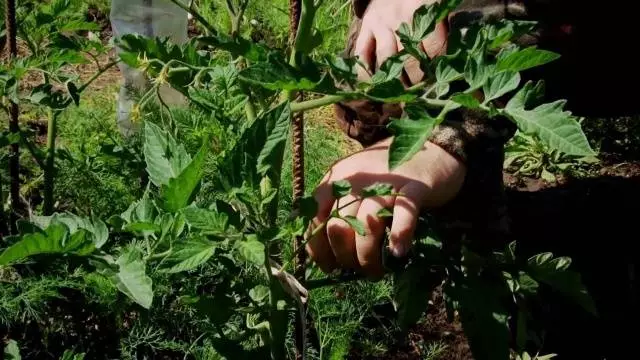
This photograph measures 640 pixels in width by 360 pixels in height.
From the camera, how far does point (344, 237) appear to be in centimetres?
125

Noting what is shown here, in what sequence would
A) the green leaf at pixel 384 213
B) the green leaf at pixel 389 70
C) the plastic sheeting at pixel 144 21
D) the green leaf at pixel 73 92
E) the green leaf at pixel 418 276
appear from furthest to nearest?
the plastic sheeting at pixel 144 21, the green leaf at pixel 73 92, the green leaf at pixel 418 276, the green leaf at pixel 384 213, the green leaf at pixel 389 70

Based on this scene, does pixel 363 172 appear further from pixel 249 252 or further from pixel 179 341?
pixel 179 341

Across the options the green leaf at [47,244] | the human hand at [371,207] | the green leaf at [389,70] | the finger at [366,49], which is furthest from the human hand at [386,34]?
the green leaf at [47,244]

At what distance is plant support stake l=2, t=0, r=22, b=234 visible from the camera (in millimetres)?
1598

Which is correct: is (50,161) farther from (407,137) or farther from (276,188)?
(407,137)

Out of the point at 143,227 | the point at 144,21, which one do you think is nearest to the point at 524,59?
the point at 143,227

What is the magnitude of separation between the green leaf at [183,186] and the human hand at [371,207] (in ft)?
0.81

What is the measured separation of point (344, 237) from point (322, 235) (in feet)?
0.19

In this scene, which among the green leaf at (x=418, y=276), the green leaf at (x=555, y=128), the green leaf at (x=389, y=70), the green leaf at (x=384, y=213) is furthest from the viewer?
the green leaf at (x=418, y=276)

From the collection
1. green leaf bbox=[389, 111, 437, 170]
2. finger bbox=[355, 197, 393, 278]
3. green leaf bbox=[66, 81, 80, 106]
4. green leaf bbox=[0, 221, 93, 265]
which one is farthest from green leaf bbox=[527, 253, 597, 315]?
green leaf bbox=[66, 81, 80, 106]

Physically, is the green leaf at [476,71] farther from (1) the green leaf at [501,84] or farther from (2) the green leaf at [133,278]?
(2) the green leaf at [133,278]

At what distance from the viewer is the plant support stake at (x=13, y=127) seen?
160 centimetres

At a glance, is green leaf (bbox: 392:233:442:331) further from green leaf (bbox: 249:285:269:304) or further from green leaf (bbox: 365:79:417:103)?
green leaf (bbox: 365:79:417:103)

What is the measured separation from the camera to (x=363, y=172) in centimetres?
129
